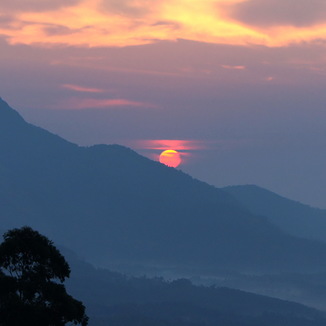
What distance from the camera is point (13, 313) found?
54.9 meters

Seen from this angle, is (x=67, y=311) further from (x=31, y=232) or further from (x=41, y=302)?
(x=31, y=232)

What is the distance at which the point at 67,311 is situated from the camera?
191 feet

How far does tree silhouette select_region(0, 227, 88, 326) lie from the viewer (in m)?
57.4

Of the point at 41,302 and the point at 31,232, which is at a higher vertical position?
the point at 31,232

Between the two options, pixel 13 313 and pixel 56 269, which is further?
pixel 56 269

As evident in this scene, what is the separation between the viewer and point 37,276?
58.2m

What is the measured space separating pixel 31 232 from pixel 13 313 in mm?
5770

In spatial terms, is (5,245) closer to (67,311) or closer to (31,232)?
(31,232)

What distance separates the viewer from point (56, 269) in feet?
192

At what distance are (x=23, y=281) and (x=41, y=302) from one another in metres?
1.88

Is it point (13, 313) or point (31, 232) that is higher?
point (31, 232)

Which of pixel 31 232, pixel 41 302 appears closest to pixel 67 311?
pixel 41 302

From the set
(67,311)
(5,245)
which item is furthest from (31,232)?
(67,311)

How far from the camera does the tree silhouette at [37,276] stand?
5738 cm
